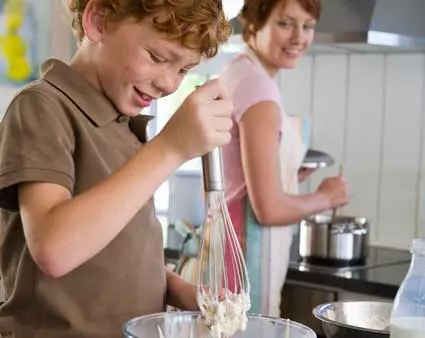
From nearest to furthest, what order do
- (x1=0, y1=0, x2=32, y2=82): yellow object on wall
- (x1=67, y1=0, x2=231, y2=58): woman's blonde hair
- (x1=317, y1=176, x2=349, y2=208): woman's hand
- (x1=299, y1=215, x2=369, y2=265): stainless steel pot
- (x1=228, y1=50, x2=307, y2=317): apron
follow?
1. (x1=67, y1=0, x2=231, y2=58): woman's blonde hair
2. (x1=228, y1=50, x2=307, y2=317): apron
3. (x1=317, y1=176, x2=349, y2=208): woman's hand
4. (x1=299, y1=215, x2=369, y2=265): stainless steel pot
5. (x1=0, y1=0, x2=32, y2=82): yellow object on wall

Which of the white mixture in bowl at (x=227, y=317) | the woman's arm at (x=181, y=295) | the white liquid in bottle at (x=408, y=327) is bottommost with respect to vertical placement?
the woman's arm at (x=181, y=295)

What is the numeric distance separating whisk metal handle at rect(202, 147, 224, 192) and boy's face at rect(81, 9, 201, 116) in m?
0.12

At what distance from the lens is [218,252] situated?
1062 mm

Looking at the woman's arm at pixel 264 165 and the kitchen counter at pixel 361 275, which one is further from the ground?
the woman's arm at pixel 264 165

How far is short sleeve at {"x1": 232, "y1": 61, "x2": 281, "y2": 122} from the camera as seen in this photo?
1.73 metres

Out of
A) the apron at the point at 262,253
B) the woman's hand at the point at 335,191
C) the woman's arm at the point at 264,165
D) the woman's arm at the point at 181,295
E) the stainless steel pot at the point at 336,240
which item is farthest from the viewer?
the stainless steel pot at the point at 336,240

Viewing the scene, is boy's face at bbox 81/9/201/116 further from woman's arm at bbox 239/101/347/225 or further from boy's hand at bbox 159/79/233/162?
woman's arm at bbox 239/101/347/225

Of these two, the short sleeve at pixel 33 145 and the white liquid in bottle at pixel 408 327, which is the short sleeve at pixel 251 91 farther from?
the white liquid in bottle at pixel 408 327

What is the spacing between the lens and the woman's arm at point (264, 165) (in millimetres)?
1713

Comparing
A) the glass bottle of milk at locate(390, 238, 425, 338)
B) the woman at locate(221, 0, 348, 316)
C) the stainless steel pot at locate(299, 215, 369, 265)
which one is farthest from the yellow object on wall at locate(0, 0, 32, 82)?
the glass bottle of milk at locate(390, 238, 425, 338)

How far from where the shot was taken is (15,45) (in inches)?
90.0

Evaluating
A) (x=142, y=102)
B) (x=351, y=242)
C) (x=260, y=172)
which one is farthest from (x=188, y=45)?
(x=351, y=242)

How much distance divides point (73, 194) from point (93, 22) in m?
0.20

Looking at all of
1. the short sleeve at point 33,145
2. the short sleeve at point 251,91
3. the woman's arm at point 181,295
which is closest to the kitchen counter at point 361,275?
the short sleeve at point 251,91
